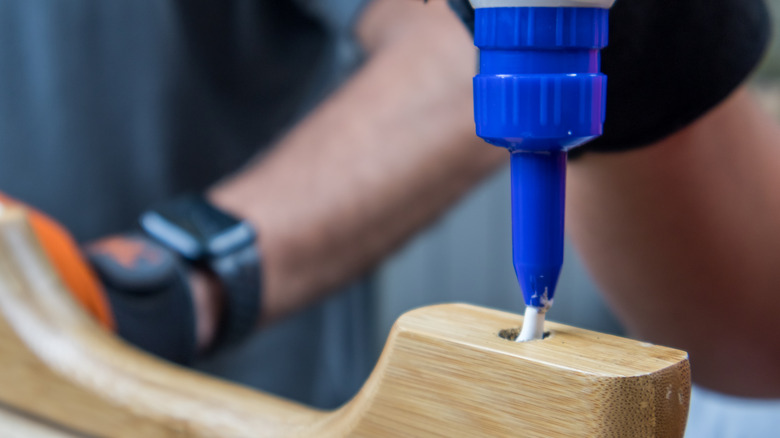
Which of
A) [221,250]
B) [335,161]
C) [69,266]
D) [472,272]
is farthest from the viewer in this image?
[472,272]

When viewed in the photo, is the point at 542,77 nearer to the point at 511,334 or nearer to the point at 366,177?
the point at 511,334

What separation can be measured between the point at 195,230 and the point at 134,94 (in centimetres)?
26

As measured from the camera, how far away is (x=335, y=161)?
0.62 metres

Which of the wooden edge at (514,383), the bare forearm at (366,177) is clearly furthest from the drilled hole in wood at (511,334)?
the bare forearm at (366,177)

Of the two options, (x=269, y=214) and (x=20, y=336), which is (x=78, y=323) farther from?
(x=269, y=214)

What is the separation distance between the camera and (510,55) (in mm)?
172

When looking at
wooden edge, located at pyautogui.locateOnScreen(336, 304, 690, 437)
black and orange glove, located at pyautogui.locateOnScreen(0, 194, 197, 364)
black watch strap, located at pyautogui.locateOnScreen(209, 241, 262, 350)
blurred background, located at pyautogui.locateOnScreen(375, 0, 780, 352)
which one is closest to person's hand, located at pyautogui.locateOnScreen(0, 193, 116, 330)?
black and orange glove, located at pyautogui.locateOnScreen(0, 194, 197, 364)

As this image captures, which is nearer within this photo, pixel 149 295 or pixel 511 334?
pixel 511 334

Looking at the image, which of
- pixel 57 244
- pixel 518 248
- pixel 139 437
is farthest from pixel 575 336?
pixel 57 244

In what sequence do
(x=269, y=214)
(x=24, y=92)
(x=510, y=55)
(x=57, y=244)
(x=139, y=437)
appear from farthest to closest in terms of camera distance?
(x=24, y=92), (x=269, y=214), (x=57, y=244), (x=139, y=437), (x=510, y=55)

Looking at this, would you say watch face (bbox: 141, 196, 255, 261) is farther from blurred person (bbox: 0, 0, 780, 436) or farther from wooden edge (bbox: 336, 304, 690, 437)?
wooden edge (bbox: 336, 304, 690, 437)

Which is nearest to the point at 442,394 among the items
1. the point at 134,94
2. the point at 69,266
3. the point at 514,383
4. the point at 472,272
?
the point at 514,383

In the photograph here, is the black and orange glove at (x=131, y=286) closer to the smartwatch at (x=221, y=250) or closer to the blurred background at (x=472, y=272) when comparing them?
the smartwatch at (x=221, y=250)

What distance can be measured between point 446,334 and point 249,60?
0.61 m
